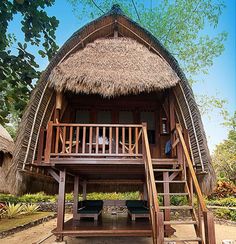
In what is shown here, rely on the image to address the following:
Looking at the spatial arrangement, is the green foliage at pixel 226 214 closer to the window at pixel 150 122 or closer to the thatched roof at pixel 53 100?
the thatched roof at pixel 53 100

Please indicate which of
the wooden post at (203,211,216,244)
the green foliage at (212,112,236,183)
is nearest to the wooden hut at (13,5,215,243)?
the wooden post at (203,211,216,244)

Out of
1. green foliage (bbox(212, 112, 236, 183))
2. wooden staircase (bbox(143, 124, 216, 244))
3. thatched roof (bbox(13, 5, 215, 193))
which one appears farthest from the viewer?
green foliage (bbox(212, 112, 236, 183))

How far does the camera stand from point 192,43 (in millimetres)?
15664

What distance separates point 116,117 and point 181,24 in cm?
1080

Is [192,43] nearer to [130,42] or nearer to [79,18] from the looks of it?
[79,18]

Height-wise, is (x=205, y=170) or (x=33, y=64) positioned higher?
(x=33, y=64)

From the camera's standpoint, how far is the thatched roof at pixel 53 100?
564 cm

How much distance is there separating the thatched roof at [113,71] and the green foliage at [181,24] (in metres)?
9.42

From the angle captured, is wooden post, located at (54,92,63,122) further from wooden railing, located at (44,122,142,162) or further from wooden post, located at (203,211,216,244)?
wooden post, located at (203,211,216,244)

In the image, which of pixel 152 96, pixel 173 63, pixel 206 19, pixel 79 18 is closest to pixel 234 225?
pixel 152 96

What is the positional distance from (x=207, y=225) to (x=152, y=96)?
443 centimetres

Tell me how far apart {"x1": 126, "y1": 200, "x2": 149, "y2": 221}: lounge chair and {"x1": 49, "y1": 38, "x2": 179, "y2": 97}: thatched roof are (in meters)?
3.48

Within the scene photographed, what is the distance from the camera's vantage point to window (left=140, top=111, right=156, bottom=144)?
24.0ft

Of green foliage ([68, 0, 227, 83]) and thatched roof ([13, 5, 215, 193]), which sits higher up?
green foliage ([68, 0, 227, 83])
